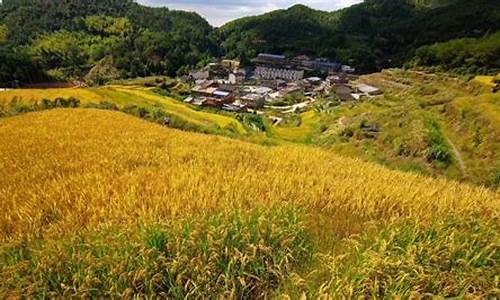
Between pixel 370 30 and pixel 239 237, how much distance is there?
6840 inches

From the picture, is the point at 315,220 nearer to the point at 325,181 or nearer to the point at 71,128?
the point at 325,181

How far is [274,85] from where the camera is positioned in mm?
107188

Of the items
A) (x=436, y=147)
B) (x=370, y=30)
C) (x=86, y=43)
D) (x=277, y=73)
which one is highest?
(x=370, y=30)

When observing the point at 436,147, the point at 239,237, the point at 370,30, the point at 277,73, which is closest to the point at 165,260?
the point at 239,237

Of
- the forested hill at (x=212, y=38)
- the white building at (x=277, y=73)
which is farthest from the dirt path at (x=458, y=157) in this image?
the white building at (x=277, y=73)

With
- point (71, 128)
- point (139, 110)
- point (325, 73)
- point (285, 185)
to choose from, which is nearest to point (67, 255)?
point (285, 185)

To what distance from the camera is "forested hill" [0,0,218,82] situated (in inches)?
4198

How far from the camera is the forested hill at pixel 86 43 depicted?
10664cm

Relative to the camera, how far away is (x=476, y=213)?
516 centimetres

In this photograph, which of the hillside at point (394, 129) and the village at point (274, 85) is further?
the village at point (274, 85)

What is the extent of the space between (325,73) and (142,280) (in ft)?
389

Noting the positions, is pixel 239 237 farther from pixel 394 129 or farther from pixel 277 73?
pixel 277 73

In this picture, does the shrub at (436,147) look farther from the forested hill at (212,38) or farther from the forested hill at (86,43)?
the forested hill at (86,43)

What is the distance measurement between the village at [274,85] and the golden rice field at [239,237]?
63.2m
